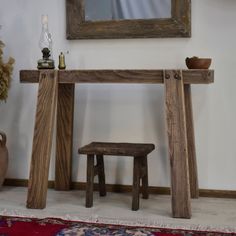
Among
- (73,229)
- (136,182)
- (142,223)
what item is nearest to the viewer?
(73,229)

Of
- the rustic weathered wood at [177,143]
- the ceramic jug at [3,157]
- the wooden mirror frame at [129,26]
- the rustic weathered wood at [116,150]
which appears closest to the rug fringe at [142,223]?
the rustic weathered wood at [177,143]

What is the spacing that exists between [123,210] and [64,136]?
2.39 feet

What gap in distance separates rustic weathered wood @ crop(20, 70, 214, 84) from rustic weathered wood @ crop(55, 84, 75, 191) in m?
0.37

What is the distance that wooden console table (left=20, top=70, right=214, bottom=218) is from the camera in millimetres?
2465

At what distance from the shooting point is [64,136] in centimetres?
307

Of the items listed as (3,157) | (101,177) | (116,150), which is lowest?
(101,177)

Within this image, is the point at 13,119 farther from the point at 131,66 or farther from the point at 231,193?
the point at 231,193

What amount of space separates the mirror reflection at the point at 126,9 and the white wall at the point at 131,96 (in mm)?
160

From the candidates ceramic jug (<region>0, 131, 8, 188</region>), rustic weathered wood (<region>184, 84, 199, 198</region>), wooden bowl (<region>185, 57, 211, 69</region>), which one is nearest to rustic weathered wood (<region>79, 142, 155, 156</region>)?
rustic weathered wood (<region>184, 84, 199, 198</region>)

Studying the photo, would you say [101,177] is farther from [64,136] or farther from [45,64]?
[45,64]

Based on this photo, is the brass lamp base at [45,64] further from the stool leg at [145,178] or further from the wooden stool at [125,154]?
the stool leg at [145,178]

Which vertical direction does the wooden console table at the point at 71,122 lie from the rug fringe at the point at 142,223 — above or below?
above

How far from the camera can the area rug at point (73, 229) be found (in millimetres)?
2193

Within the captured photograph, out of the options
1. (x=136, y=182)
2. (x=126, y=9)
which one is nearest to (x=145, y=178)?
(x=136, y=182)
